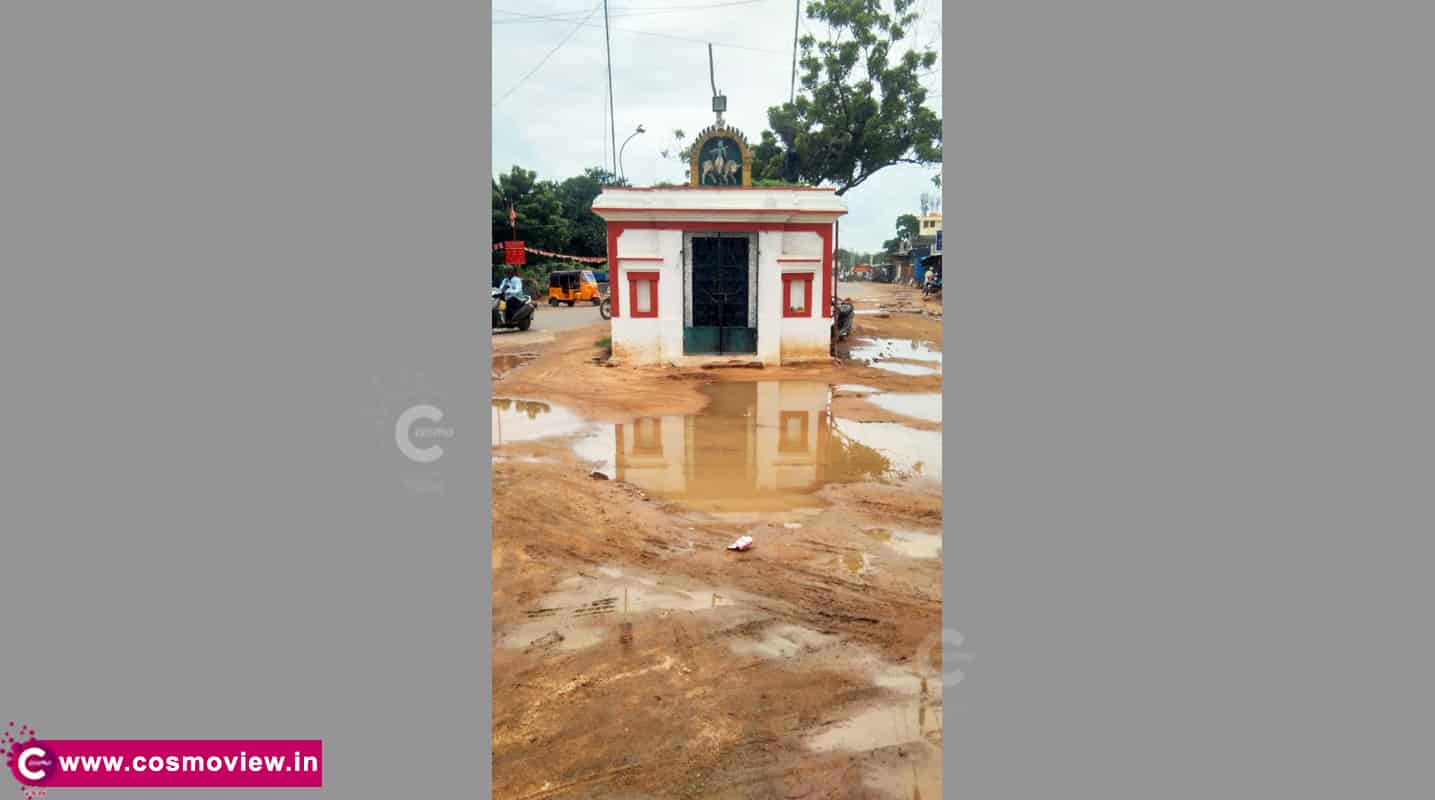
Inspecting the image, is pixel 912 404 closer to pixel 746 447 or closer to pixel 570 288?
pixel 746 447

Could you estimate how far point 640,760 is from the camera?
263 centimetres

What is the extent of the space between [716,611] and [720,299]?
10.7 metres

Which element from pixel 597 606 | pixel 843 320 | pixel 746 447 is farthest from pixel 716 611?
pixel 843 320

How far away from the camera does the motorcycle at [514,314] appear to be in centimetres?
1980

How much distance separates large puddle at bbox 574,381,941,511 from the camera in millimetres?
6012

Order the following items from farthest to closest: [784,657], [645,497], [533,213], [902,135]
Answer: [533,213]
[902,135]
[645,497]
[784,657]

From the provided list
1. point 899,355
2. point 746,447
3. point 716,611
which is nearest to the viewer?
point 716,611

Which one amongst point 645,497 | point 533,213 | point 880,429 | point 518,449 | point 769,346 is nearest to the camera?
point 645,497

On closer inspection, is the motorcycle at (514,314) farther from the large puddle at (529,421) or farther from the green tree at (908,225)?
the green tree at (908,225)

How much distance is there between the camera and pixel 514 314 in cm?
1983

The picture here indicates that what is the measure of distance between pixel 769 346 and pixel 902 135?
13951 mm

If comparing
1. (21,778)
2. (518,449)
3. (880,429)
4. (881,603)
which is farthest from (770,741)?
(880,429)

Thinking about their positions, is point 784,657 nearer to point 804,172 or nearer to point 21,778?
point 21,778

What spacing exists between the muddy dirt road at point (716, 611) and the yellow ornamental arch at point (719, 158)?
757cm
